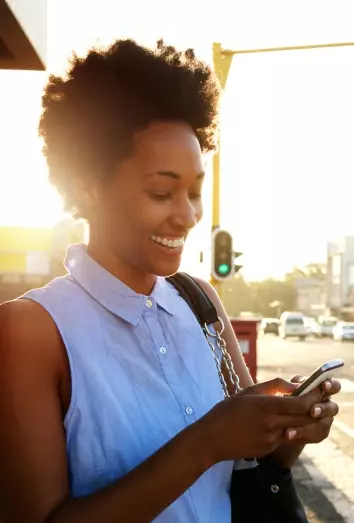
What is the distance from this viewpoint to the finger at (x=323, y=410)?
1.20 m

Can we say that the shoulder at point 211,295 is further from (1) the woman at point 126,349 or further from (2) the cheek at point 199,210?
(2) the cheek at point 199,210

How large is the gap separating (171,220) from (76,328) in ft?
1.00

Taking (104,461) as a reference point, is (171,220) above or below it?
above

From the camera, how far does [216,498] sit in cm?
141

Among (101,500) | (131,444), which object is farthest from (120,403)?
(101,500)

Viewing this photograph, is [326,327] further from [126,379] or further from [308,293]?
[308,293]

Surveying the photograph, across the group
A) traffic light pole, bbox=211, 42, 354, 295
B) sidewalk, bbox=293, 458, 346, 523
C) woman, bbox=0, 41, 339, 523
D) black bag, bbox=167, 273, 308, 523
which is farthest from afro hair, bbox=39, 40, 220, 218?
traffic light pole, bbox=211, 42, 354, 295

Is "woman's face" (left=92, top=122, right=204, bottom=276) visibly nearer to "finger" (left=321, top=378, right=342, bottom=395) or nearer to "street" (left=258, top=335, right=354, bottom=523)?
"finger" (left=321, top=378, right=342, bottom=395)

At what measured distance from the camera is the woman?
1166mm

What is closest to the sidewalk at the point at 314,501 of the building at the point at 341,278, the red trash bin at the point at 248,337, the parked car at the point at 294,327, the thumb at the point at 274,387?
the red trash bin at the point at 248,337

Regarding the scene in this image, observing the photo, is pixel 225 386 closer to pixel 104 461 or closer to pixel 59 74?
pixel 104 461

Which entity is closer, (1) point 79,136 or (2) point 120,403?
Answer: (2) point 120,403

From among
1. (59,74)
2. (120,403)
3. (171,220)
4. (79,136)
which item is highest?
(59,74)

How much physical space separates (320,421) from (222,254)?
7.12 m
